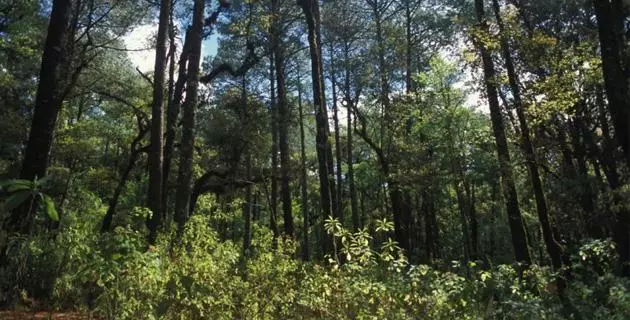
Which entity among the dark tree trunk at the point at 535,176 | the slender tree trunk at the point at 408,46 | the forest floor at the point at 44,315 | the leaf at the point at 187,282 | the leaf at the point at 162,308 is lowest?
the forest floor at the point at 44,315

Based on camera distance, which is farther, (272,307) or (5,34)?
(5,34)

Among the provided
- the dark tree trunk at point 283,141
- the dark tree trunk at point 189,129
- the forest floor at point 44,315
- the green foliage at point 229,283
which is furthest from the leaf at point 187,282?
the dark tree trunk at point 283,141

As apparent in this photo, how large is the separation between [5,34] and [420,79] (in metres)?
14.2

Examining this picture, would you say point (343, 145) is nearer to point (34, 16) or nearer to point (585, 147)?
point (585, 147)

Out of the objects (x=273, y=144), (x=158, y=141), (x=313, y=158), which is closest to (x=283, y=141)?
(x=273, y=144)

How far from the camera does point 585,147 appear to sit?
650 inches

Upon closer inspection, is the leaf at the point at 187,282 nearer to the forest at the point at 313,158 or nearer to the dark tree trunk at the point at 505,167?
the forest at the point at 313,158

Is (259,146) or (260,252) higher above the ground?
→ (259,146)

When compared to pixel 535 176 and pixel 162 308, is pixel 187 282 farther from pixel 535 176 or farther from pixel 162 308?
pixel 535 176

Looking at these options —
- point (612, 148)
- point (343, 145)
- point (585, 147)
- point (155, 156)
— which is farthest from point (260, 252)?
point (343, 145)

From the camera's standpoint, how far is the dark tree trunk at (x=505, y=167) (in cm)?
1170

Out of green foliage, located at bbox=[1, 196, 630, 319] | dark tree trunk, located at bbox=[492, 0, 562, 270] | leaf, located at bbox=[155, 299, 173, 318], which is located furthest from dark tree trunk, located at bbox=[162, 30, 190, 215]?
leaf, located at bbox=[155, 299, 173, 318]

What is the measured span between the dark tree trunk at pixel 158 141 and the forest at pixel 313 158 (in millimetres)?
38

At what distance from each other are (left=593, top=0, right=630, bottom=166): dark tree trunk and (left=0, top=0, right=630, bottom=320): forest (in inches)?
1.0
